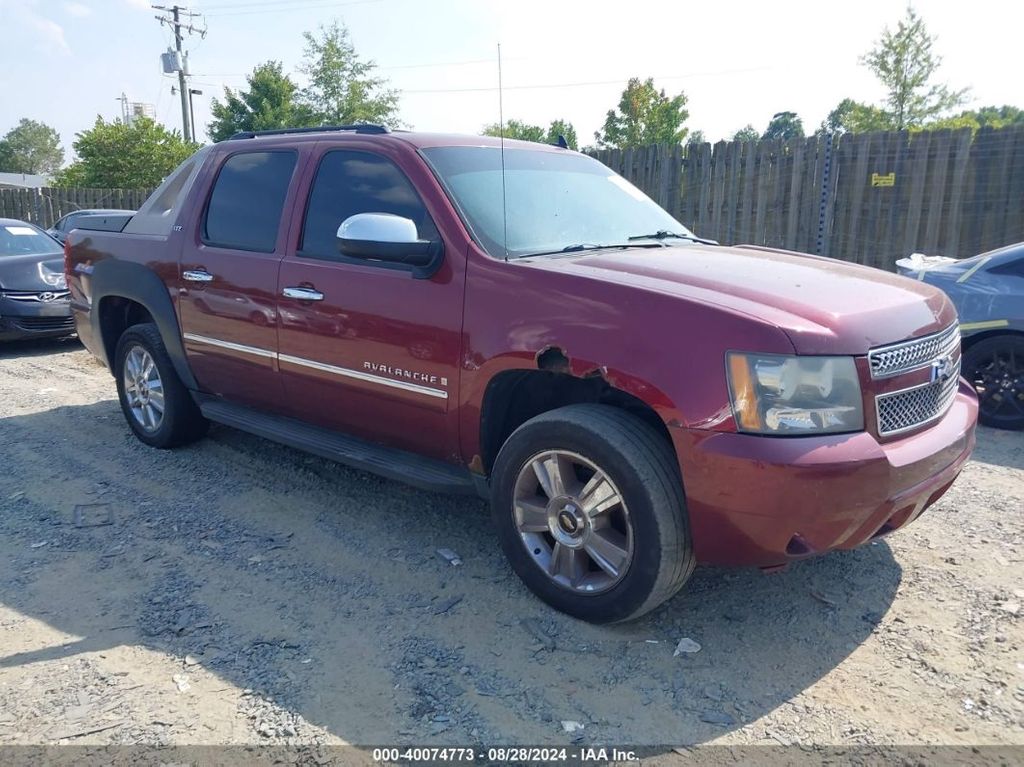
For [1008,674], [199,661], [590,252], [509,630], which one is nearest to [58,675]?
[199,661]

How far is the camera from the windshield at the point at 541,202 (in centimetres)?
367

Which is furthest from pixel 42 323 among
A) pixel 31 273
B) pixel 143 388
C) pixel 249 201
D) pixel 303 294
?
pixel 303 294

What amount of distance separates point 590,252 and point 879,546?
6.73 feet

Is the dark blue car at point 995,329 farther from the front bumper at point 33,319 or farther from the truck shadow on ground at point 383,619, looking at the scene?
the front bumper at point 33,319

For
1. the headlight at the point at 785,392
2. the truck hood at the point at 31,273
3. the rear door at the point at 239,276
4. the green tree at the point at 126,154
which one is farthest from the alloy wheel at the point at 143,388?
the green tree at the point at 126,154

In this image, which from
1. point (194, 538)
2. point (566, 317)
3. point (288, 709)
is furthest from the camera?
A: point (194, 538)

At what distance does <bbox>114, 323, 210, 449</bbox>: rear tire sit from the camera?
525cm

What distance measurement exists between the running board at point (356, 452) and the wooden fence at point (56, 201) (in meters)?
19.0

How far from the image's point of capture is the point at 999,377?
5.98 meters

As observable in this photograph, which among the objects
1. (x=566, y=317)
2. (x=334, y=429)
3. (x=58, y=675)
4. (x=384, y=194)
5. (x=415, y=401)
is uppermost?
(x=384, y=194)

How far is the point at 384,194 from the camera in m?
3.93

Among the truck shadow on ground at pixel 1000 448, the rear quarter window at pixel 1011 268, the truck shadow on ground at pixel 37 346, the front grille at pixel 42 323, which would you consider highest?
the rear quarter window at pixel 1011 268

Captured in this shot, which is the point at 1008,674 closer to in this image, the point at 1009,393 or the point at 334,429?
the point at 334,429

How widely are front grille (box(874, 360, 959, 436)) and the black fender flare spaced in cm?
404
